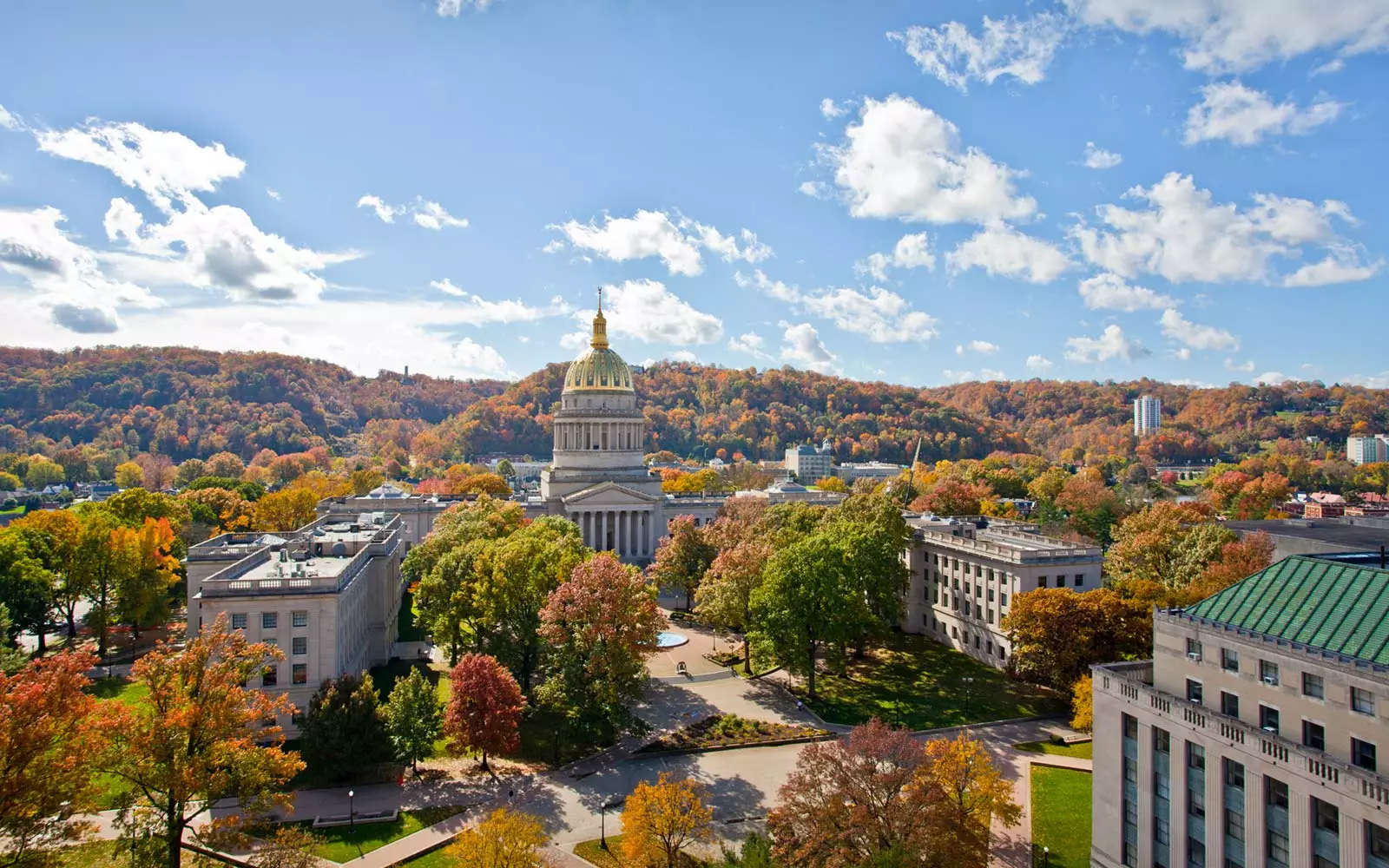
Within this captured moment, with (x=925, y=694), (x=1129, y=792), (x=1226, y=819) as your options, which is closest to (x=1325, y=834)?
(x=1226, y=819)

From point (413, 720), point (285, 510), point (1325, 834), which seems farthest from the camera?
point (285, 510)

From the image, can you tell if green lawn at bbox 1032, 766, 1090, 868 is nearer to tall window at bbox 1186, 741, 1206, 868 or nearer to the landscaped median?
tall window at bbox 1186, 741, 1206, 868

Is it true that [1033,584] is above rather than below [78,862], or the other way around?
above

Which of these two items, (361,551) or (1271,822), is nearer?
(1271,822)

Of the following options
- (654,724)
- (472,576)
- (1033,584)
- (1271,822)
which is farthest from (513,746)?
(1033,584)

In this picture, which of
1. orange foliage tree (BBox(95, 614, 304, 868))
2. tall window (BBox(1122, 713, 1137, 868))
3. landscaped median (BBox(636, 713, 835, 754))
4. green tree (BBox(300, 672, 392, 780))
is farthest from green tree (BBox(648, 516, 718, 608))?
orange foliage tree (BBox(95, 614, 304, 868))

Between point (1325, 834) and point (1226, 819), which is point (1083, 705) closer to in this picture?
point (1226, 819)

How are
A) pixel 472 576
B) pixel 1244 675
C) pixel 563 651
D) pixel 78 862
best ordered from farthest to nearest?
1. pixel 472 576
2. pixel 563 651
3. pixel 78 862
4. pixel 1244 675

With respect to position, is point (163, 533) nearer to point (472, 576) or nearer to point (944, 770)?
point (472, 576)
